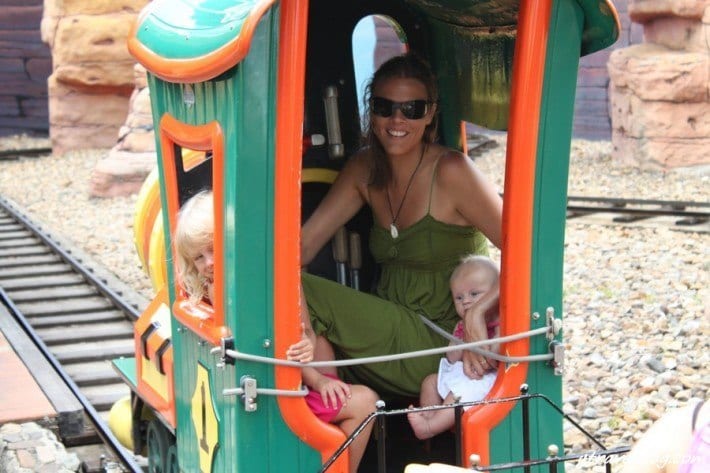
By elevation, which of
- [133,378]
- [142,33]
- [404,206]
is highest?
[142,33]

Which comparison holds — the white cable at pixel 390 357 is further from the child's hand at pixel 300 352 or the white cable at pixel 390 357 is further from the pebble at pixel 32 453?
the pebble at pixel 32 453

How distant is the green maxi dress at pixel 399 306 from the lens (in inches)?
145

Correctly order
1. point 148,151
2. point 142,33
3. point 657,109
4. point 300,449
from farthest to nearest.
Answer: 1. point 148,151
2. point 657,109
3. point 142,33
4. point 300,449

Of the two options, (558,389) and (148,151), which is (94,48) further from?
(558,389)

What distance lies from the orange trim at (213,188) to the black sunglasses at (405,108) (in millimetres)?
667

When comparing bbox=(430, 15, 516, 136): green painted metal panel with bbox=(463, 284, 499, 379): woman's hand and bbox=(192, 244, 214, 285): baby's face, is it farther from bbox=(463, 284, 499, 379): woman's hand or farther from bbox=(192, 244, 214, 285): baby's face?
bbox=(192, 244, 214, 285): baby's face

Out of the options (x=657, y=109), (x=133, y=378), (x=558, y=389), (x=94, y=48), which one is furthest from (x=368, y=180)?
(x=94, y=48)

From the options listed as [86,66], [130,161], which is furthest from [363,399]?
[86,66]

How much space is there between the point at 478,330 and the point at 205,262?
886 millimetres

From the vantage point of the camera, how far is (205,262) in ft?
11.5

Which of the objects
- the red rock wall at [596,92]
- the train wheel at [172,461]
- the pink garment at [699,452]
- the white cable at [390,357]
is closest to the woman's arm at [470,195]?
the white cable at [390,357]

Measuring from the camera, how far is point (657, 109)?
15.3 metres

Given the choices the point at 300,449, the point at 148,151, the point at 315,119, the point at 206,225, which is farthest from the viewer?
the point at 148,151

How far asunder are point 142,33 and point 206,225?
0.76 meters
